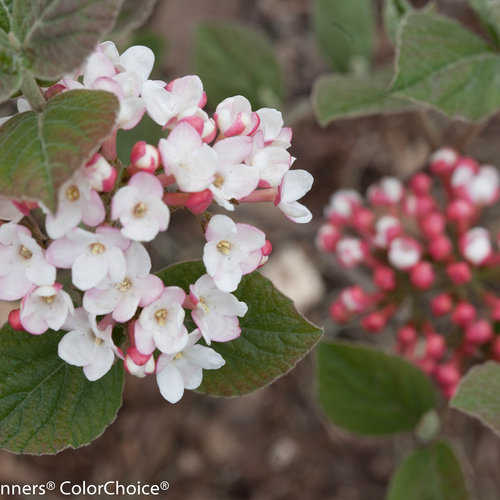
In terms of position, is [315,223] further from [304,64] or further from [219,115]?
[219,115]

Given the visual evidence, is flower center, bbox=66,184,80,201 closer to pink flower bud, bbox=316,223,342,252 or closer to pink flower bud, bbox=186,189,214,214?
pink flower bud, bbox=186,189,214,214

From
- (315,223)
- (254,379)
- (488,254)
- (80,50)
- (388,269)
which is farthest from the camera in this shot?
(315,223)

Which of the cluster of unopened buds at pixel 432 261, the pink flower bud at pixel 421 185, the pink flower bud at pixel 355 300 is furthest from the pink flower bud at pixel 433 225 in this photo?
the pink flower bud at pixel 355 300

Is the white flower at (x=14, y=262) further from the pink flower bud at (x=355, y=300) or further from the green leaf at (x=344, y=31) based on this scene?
the green leaf at (x=344, y=31)

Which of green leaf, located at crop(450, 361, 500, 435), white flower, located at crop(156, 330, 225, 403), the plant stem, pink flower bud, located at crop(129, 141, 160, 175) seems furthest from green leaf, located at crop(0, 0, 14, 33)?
green leaf, located at crop(450, 361, 500, 435)

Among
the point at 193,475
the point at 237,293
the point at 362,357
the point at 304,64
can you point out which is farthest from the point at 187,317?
the point at 304,64
